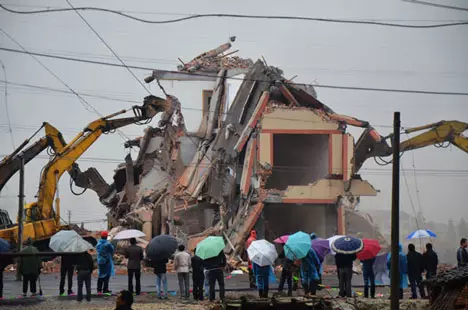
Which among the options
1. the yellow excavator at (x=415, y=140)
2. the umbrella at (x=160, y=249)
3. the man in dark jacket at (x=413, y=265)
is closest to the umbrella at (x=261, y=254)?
the umbrella at (x=160, y=249)

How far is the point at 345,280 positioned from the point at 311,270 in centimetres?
92

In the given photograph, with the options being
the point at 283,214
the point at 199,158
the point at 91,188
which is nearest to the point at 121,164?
the point at 91,188

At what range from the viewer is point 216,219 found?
39.2m

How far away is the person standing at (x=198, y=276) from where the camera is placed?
19609 millimetres

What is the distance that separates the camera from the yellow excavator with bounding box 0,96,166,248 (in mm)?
32312

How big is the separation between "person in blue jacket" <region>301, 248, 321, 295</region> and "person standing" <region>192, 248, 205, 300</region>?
267 cm

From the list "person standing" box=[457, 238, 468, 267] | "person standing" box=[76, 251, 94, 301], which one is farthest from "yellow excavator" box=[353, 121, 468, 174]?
"person standing" box=[76, 251, 94, 301]

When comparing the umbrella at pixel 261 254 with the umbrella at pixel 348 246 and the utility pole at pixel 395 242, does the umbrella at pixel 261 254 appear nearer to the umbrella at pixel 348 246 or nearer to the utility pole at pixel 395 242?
the umbrella at pixel 348 246

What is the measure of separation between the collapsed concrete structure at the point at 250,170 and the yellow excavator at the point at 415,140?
149 cm

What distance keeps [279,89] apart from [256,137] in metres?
3.07

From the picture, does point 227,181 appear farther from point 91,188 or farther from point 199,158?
point 91,188

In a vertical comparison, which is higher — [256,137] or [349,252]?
[256,137]

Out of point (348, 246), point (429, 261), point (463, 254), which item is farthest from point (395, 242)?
point (463, 254)

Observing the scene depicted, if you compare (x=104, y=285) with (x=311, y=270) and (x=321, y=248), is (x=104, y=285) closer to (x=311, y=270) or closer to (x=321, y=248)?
(x=311, y=270)
